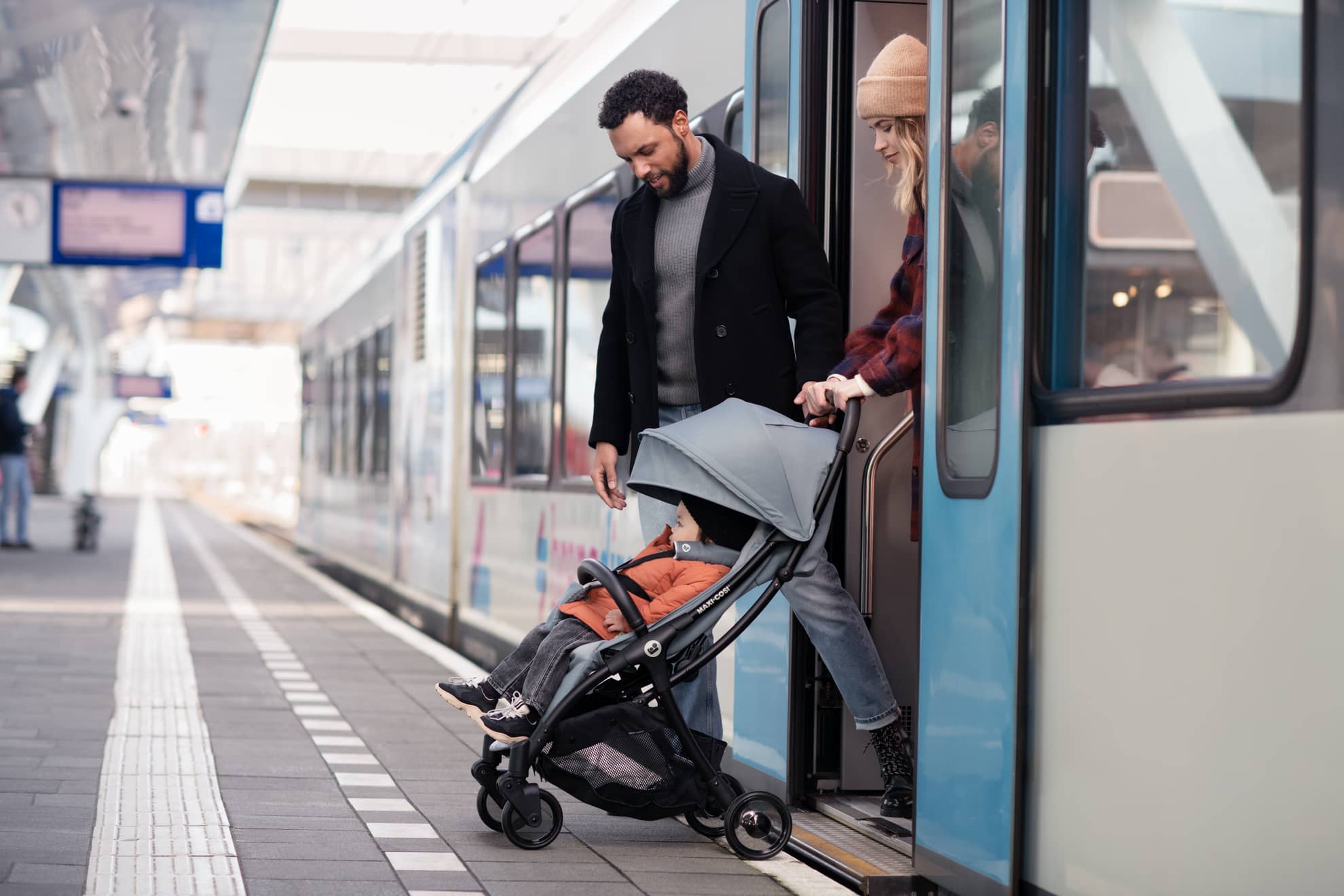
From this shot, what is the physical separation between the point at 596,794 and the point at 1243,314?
7.20 feet

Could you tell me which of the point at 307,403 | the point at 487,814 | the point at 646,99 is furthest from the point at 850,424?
the point at 307,403

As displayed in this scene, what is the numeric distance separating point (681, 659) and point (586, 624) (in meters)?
0.40

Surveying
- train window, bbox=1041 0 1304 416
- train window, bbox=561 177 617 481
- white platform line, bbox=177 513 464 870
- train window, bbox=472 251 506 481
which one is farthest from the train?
train window, bbox=472 251 506 481

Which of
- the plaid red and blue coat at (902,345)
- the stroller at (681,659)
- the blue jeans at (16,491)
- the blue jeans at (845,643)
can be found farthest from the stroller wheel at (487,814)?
the blue jeans at (16,491)

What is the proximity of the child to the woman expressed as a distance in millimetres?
359

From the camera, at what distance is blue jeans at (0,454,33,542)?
19875mm

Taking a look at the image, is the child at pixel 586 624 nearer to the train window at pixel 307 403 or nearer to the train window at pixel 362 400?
the train window at pixel 362 400

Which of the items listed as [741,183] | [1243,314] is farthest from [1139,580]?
[741,183]

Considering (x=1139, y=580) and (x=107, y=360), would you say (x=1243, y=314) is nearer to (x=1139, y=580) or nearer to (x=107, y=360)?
(x=1139, y=580)

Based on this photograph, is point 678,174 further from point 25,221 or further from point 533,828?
point 25,221

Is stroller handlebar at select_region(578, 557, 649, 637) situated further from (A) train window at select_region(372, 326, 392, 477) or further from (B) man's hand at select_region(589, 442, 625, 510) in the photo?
(A) train window at select_region(372, 326, 392, 477)

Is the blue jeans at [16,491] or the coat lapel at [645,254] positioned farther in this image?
the blue jeans at [16,491]

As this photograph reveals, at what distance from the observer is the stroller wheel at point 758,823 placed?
4359 millimetres

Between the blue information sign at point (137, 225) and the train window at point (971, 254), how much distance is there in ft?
48.8
